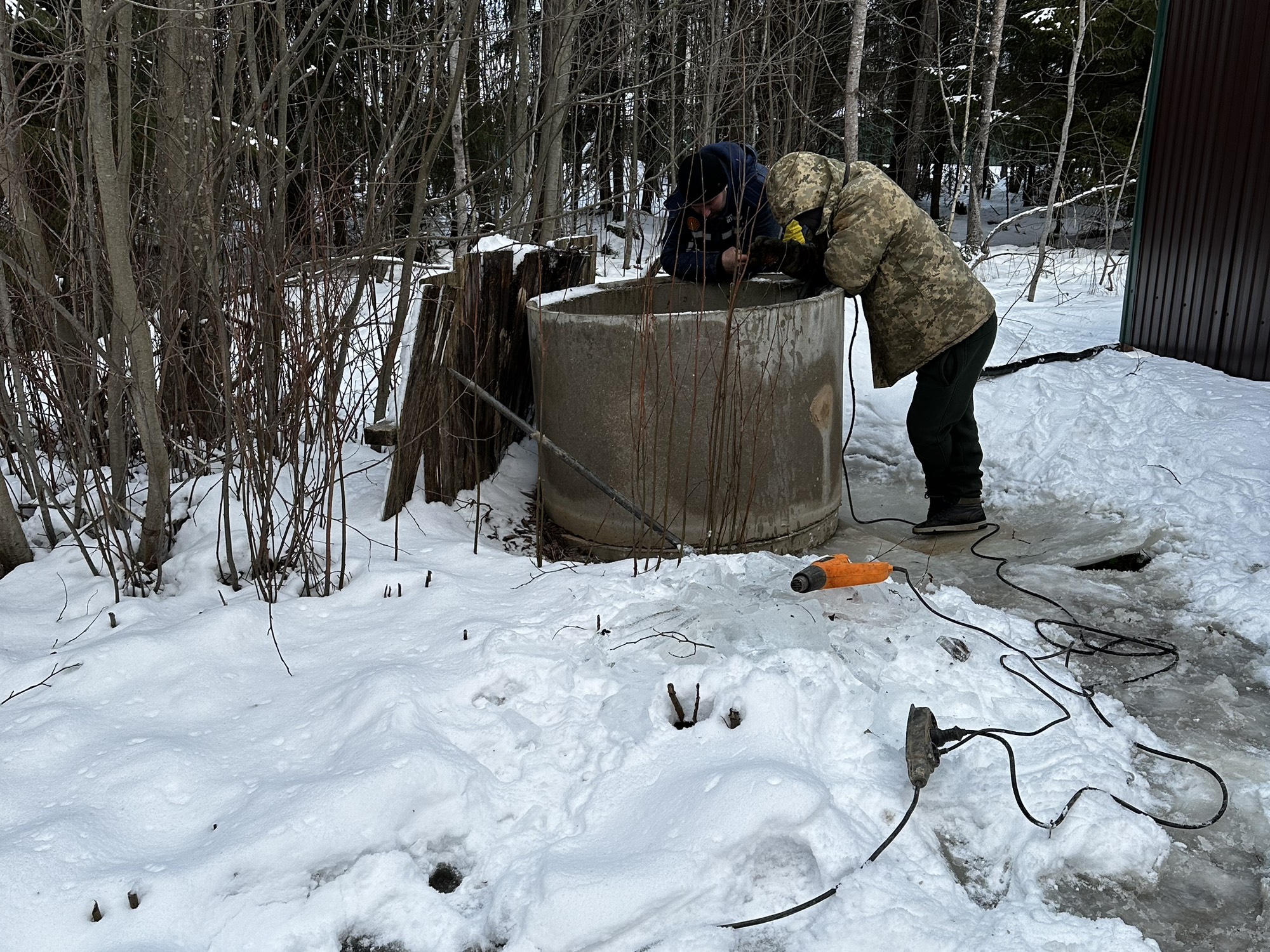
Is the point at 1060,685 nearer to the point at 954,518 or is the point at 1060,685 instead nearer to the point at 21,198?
the point at 954,518

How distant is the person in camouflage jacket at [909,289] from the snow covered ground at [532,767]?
1304 millimetres

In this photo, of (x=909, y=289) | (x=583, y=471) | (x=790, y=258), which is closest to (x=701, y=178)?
(x=790, y=258)

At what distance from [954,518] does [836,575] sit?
1.71 metres

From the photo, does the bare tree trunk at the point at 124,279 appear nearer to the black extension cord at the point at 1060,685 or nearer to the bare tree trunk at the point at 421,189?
the bare tree trunk at the point at 421,189

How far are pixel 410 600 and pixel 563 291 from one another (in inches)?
88.2

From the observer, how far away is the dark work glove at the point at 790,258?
4.73 metres

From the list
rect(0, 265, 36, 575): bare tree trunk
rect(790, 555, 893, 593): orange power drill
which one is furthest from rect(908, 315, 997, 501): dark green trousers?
rect(0, 265, 36, 575): bare tree trunk

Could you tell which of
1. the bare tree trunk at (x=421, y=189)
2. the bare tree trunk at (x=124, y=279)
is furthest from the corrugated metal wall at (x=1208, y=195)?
the bare tree trunk at (x=124, y=279)

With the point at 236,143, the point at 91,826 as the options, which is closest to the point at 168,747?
the point at 91,826

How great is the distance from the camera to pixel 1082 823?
2307 mm

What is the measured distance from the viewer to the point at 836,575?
10.9 feet

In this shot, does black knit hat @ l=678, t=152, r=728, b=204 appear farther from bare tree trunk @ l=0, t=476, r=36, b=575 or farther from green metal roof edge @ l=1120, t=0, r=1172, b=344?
green metal roof edge @ l=1120, t=0, r=1172, b=344

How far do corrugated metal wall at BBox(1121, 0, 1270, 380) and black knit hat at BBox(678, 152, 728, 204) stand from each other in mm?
3855

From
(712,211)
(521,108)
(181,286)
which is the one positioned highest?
(521,108)
